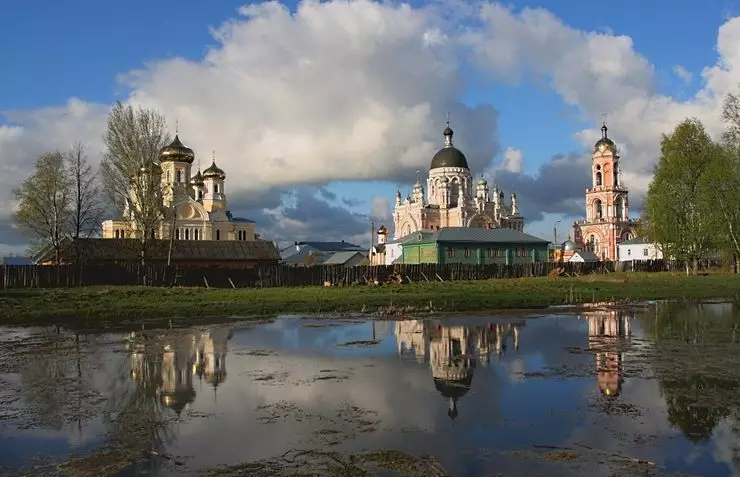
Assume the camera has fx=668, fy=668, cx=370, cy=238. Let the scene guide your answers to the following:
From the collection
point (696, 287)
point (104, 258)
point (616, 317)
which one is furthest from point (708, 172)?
point (104, 258)

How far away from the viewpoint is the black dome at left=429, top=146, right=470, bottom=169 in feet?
281

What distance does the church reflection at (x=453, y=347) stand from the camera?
10.8 m

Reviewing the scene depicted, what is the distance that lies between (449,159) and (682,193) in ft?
126

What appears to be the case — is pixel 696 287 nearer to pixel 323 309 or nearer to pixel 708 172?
pixel 708 172

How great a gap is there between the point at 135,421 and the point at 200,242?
148 ft

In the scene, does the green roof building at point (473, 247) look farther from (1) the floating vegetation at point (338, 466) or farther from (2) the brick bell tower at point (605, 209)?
(1) the floating vegetation at point (338, 466)

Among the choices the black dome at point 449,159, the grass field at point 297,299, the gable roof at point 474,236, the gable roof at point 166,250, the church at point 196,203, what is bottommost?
the grass field at point 297,299

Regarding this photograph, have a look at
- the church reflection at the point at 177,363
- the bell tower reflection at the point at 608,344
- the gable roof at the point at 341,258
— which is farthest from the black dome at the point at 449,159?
the church reflection at the point at 177,363

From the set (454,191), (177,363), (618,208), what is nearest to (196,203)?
(454,191)

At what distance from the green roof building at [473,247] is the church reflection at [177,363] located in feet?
132

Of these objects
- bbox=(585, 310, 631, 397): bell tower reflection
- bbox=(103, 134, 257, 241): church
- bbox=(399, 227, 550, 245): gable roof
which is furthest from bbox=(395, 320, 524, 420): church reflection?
bbox=(103, 134, 257, 241): church

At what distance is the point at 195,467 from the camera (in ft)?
22.0

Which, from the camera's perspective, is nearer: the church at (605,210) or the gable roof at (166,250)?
the gable roof at (166,250)

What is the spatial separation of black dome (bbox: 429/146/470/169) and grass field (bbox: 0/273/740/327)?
153 ft
